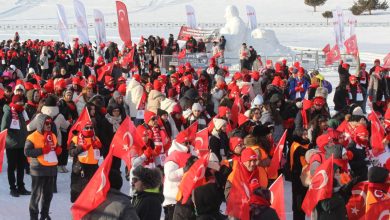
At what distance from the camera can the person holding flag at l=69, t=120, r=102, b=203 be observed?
9.52 meters

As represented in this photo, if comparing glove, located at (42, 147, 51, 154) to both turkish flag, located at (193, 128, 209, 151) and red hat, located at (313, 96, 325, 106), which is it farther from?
red hat, located at (313, 96, 325, 106)

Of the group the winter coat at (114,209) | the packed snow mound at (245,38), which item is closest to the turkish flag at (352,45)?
the packed snow mound at (245,38)

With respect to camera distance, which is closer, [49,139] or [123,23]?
[49,139]

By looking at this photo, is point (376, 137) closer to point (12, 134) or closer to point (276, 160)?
point (276, 160)

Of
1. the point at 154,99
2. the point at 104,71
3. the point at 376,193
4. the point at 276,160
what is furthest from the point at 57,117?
the point at 104,71

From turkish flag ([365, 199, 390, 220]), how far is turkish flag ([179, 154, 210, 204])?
1.54 metres

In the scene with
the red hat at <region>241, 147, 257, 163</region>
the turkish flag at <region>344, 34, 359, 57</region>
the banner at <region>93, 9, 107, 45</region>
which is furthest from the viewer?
the banner at <region>93, 9, 107, 45</region>

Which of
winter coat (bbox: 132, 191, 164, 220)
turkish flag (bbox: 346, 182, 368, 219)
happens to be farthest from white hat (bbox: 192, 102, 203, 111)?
winter coat (bbox: 132, 191, 164, 220)

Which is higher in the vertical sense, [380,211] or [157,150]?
[157,150]

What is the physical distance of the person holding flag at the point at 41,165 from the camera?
372 inches

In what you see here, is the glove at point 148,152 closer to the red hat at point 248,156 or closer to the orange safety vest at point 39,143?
the orange safety vest at point 39,143

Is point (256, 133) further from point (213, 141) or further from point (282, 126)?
point (282, 126)

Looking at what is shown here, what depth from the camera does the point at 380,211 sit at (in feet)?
25.4

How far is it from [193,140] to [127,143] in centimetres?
101
